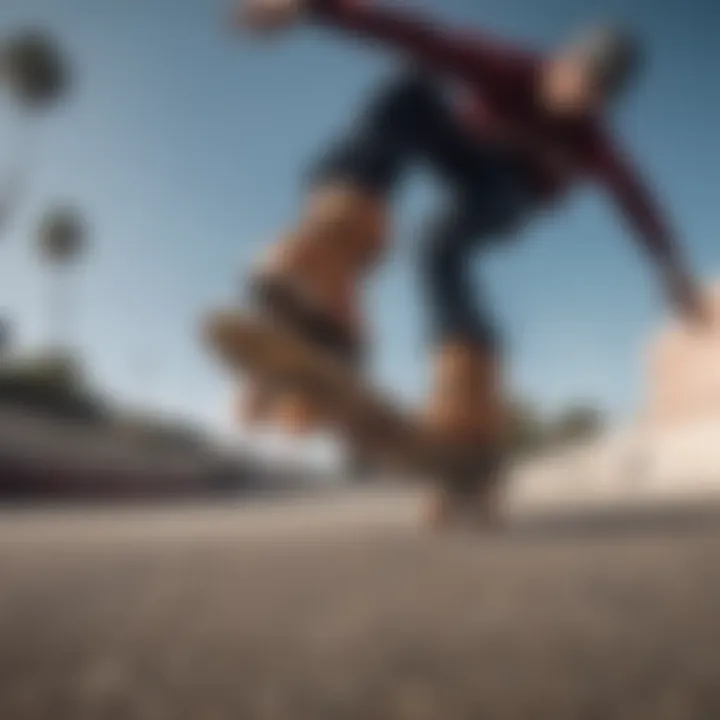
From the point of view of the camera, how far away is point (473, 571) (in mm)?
598

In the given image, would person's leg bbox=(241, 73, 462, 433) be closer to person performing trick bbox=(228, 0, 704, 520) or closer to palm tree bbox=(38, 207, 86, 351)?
person performing trick bbox=(228, 0, 704, 520)

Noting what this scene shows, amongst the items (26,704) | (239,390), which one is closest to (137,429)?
(239,390)

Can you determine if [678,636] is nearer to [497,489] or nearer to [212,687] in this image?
[497,489]

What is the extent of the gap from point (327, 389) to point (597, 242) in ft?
0.88

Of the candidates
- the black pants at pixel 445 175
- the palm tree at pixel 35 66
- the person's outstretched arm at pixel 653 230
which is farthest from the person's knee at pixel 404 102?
the palm tree at pixel 35 66

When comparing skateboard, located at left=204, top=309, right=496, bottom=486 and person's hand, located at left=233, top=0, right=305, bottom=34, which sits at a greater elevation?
person's hand, located at left=233, top=0, right=305, bottom=34

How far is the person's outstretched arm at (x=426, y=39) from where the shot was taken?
638mm

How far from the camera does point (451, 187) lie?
2.25 ft

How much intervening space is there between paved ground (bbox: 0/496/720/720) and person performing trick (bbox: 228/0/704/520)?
95 millimetres

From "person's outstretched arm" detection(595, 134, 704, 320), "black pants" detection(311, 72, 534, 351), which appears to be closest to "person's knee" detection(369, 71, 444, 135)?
"black pants" detection(311, 72, 534, 351)

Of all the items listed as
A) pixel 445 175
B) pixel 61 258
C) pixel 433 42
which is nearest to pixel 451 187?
pixel 445 175

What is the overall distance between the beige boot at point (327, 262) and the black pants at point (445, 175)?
0.02 m

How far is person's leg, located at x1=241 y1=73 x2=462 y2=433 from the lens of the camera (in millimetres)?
629

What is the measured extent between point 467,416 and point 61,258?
0.36m
